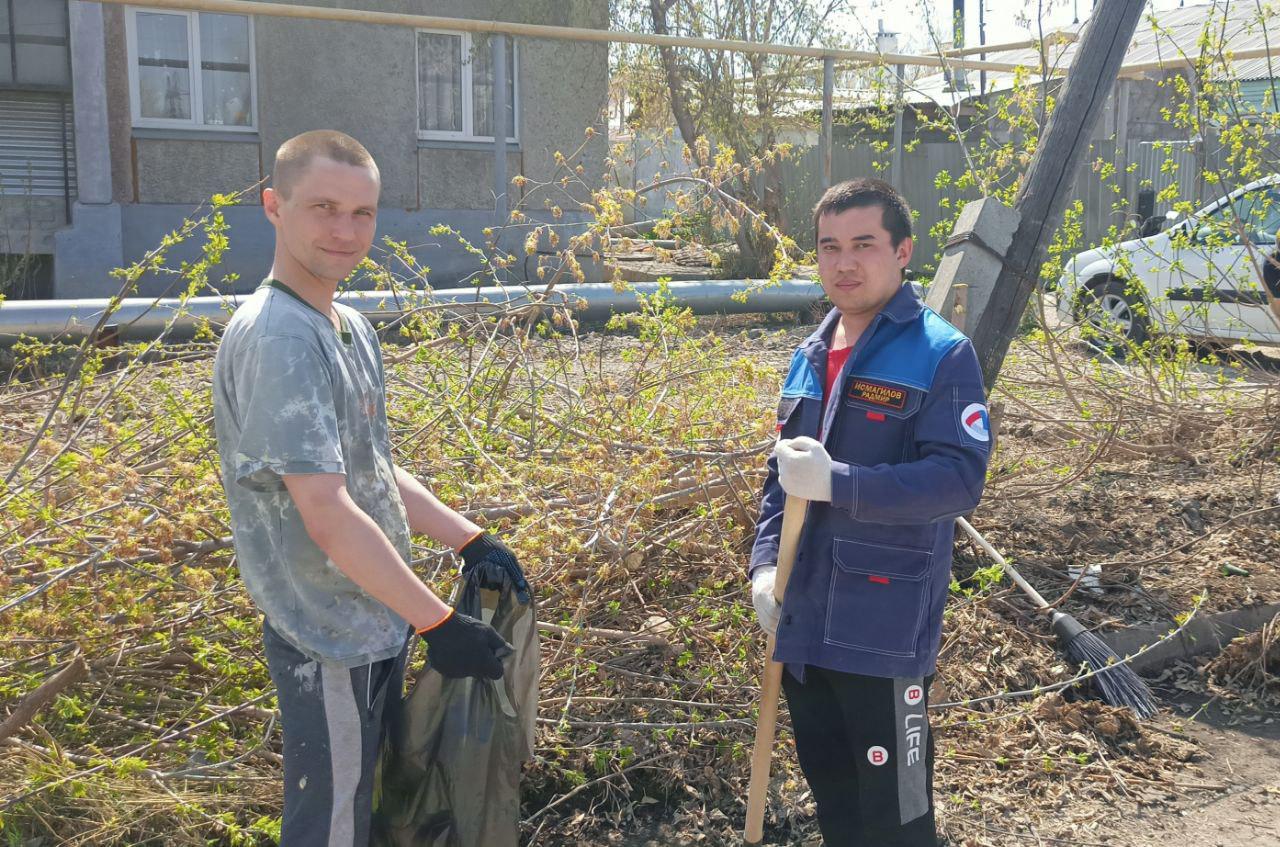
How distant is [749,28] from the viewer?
1590 centimetres

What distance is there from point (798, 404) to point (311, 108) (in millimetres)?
12711

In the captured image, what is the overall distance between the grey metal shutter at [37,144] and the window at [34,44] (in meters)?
0.18

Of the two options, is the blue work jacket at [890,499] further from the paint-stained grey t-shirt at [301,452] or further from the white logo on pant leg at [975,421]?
the paint-stained grey t-shirt at [301,452]

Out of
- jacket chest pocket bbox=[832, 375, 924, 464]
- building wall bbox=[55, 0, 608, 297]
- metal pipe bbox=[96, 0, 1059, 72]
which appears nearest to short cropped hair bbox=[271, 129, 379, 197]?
jacket chest pocket bbox=[832, 375, 924, 464]

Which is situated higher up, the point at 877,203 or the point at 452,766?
the point at 877,203

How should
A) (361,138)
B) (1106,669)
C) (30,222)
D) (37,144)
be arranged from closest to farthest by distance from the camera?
(1106,669) < (30,222) < (37,144) < (361,138)

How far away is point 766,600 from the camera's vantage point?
8.90ft

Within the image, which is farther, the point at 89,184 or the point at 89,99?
the point at 89,184

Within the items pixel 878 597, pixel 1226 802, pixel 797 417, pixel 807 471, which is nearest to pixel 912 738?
pixel 878 597

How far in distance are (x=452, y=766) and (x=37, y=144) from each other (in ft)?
42.5

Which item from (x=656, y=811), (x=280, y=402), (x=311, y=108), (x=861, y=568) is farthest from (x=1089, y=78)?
(x=311, y=108)

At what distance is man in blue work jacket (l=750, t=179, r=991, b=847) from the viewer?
2.43m

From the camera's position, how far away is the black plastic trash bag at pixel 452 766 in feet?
7.98

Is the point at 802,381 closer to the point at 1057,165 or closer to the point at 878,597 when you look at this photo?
the point at 878,597
